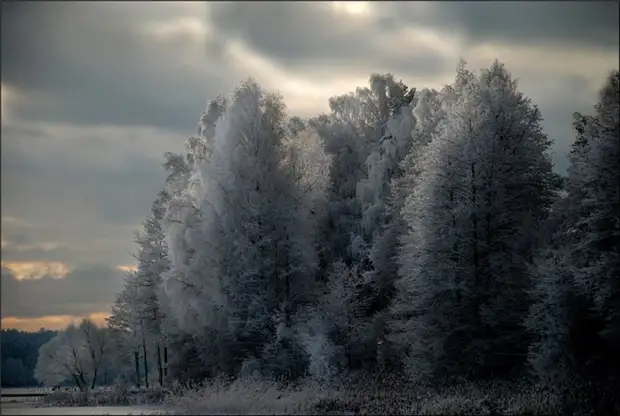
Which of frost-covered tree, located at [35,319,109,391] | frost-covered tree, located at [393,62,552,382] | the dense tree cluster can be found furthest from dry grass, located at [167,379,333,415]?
frost-covered tree, located at [35,319,109,391]

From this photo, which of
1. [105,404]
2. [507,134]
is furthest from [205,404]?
[507,134]

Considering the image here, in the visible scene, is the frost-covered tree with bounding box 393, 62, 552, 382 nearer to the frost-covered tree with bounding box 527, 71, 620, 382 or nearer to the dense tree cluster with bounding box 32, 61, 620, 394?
the dense tree cluster with bounding box 32, 61, 620, 394

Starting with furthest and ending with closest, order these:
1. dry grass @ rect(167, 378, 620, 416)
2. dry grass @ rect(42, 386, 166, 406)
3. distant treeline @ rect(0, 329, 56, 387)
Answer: distant treeline @ rect(0, 329, 56, 387), dry grass @ rect(42, 386, 166, 406), dry grass @ rect(167, 378, 620, 416)

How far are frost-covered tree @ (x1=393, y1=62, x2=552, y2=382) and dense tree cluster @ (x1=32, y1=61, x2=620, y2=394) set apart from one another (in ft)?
0.16

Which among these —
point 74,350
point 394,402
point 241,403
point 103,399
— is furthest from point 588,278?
point 74,350

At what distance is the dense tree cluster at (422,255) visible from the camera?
25.5 metres

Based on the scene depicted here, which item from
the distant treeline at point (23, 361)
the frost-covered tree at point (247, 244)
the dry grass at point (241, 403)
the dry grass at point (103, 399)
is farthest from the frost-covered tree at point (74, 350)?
the dry grass at point (241, 403)

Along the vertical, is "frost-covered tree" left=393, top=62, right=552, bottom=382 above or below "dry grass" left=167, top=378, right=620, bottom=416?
above

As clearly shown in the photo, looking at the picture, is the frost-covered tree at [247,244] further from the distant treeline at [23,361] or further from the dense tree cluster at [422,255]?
the distant treeline at [23,361]

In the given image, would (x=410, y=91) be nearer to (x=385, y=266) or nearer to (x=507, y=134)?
(x=385, y=266)

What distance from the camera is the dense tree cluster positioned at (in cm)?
2553

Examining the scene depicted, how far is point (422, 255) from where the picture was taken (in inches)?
1139

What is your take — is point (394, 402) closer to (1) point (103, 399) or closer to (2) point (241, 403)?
(2) point (241, 403)

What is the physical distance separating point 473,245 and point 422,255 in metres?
1.65
